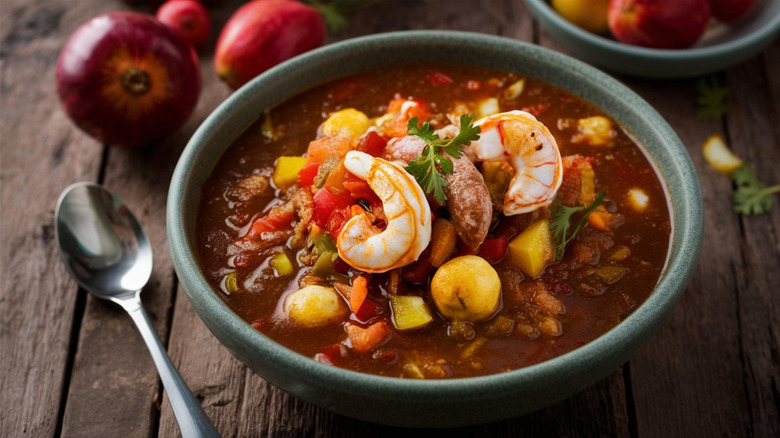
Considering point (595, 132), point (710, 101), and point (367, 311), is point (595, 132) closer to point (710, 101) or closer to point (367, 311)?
point (710, 101)

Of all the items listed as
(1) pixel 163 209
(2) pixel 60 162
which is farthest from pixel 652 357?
(2) pixel 60 162

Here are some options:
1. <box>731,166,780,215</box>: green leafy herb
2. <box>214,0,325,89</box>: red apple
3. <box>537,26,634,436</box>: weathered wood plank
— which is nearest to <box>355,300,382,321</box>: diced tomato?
<box>537,26,634,436</box>: weathered wood plank

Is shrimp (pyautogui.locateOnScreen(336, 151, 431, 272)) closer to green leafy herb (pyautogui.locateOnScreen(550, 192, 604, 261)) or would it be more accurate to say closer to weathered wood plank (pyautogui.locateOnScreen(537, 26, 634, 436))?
green leafy herb (pyautogui.locateOnScreen(550, 192, 604, 261))

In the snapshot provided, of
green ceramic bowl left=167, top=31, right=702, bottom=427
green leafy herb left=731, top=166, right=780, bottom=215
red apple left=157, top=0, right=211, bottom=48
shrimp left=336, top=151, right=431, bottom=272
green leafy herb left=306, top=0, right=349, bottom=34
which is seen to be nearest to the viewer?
green ceramic bowl left=167, top=31, right=702, bottom=427

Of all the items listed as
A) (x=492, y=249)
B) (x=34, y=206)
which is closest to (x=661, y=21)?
(x=492, y=249)

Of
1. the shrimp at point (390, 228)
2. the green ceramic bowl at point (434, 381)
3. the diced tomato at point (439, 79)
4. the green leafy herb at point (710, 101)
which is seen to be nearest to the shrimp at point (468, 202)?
the shrimp at point (390, 228)

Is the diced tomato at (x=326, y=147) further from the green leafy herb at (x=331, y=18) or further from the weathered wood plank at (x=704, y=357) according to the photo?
the green leafy herb at (x=331, y=18)
